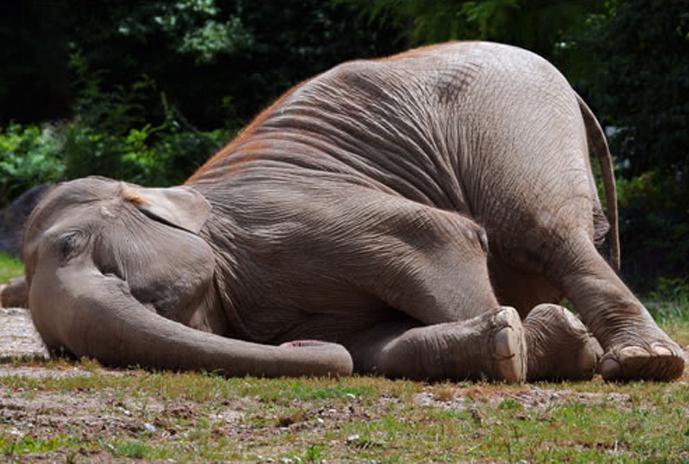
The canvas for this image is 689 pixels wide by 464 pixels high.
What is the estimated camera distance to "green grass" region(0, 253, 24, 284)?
17109mm

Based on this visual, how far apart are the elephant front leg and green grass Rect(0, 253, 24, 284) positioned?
928 cm

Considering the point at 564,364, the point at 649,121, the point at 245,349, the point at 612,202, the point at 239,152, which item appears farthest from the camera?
the point at 649,121

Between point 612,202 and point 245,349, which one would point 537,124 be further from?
point 245,349

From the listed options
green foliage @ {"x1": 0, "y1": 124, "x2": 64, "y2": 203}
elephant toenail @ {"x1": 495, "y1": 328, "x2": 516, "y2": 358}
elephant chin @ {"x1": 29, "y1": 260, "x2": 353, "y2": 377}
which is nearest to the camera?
elephant chin @ {"x1": 29, "y1": 260, "x2": 353, "y2": 377}

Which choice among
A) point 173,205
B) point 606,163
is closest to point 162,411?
point 173,205

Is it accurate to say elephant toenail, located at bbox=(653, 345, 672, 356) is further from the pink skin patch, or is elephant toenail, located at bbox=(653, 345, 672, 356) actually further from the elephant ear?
the elephant ear

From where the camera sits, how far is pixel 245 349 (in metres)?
7.56

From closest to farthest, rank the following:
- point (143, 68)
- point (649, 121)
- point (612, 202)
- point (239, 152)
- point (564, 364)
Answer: point (564, 364) < point (239, 152) < point (612, 202) < point (649, 121) < point (143, 68)

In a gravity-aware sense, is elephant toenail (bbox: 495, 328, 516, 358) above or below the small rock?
below

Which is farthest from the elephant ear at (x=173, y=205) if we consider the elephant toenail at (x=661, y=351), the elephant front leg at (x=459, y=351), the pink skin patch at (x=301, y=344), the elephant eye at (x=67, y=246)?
the elephant toenail at (x=661, y=351)

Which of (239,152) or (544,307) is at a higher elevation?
(239,152)

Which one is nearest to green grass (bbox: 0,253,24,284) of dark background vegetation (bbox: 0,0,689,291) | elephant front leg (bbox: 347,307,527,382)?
dark background vegetation (bbox: 0,0,689,291)

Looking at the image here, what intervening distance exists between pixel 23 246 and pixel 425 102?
239 cm

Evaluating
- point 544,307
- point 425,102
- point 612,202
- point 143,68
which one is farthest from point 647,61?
point 143,68
